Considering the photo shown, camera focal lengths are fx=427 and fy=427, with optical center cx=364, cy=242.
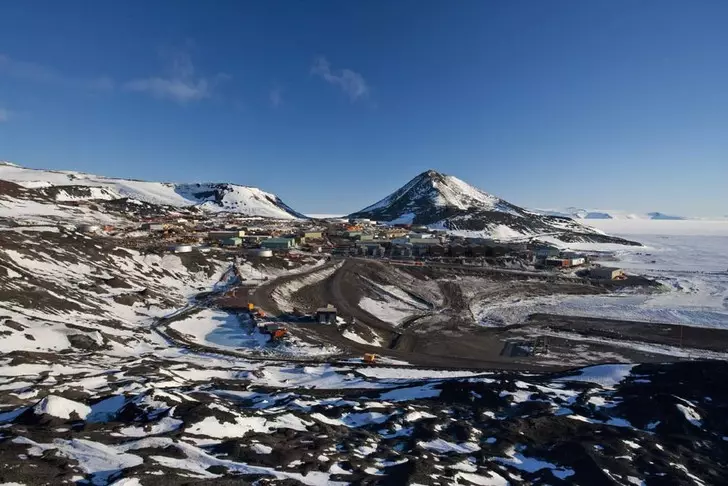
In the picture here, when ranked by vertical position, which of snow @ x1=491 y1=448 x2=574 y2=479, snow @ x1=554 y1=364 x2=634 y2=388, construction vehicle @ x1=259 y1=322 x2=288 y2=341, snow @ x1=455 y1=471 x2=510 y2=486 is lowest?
snow @ x1=554 y1=364 x2=634 y2=388

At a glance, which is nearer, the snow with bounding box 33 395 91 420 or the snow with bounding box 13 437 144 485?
the snow with bounding box 13 437 144 485

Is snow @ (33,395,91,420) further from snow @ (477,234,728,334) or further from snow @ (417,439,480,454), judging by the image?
snow @ (477,234,728,334)

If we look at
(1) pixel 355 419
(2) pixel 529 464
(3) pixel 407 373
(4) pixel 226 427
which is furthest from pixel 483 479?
(3) pixel 407 373

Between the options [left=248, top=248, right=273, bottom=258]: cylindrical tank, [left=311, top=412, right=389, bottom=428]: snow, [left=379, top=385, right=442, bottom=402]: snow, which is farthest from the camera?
[left=248, top=248, right=273, bottom=258]: cylindrical tank

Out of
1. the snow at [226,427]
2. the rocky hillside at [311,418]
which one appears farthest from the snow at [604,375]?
the snow at [226,427]

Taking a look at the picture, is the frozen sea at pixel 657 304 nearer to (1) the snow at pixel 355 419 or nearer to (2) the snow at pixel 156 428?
(1) the snow at pixel 355 419

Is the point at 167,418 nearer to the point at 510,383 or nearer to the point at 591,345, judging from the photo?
the point at 510,383

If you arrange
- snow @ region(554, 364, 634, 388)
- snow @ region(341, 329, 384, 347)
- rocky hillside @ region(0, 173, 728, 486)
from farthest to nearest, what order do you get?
snow @ region(341, 329, 384, 347) → snow @ region(554, 364, 634, 388) → rocky hillside @ region(0, 173, 728, 486)

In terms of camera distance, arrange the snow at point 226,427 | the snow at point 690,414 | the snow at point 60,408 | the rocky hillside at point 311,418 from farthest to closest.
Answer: the snow at point 690,414 → the snow at point 60,408 → the snow at point 226,427 → the rocky hillside at point 311,418

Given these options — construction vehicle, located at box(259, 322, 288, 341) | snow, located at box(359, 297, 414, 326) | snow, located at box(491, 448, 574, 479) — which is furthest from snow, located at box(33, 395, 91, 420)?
snow, located at box(359, 297, 414, 326)

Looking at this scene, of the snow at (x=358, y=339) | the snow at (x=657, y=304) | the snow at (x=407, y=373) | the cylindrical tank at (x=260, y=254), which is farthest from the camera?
the cylindrical tank at (x=260, y=254)
